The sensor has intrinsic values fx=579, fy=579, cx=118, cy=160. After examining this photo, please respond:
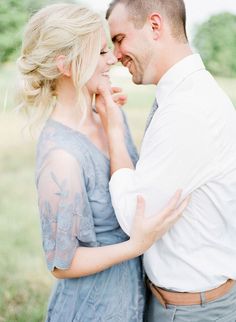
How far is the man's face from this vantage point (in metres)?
1.49

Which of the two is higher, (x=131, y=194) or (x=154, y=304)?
(x=131, y=194)

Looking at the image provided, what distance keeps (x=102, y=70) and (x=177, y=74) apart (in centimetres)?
19

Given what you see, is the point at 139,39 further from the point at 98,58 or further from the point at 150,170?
the point at 150,170

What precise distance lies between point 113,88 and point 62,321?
62 cm

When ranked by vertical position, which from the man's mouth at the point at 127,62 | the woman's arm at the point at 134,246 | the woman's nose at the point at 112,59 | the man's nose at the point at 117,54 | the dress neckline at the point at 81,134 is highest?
the woman's nose at the point at 112,59

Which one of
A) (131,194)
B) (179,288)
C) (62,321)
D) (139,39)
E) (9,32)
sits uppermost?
(139,39)

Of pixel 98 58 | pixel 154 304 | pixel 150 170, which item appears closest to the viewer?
pixel 150 170

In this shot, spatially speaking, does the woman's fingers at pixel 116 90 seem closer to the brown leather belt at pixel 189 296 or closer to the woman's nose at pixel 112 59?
the woman's nose at pixel 112 59

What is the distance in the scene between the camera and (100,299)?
1462mm

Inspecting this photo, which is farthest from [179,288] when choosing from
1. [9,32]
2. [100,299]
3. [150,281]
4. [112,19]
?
[9,32]

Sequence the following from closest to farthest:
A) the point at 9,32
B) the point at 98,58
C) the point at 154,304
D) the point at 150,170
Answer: the point at 150,170 → the point at 98,58 → the point at 154,304 → the point at 9,32

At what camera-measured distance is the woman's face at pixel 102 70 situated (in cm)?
143

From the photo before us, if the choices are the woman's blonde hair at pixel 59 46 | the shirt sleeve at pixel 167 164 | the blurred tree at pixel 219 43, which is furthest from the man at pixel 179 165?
the blurred tree at pixel 219 43

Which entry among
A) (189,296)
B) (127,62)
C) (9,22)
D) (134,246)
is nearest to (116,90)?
(127,62)
